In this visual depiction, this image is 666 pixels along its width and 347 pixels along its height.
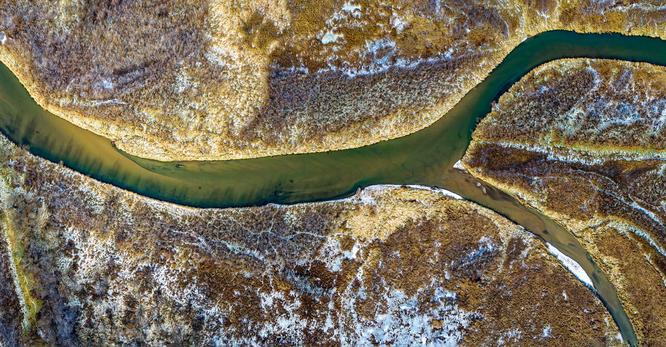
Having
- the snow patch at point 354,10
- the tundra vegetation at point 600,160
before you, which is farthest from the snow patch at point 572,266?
the snow patch at point 354,10

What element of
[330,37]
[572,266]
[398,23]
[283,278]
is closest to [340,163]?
[330,37]

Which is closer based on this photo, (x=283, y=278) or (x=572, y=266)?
(x=283, y=278)

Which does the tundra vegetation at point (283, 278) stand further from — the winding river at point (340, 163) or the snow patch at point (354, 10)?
the snow patch at point (354, 10)

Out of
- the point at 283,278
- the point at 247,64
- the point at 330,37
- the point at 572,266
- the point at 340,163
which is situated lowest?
the point at 283,278

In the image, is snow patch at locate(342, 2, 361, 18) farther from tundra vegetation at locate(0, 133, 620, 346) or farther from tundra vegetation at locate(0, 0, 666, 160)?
tundra vegetation at locate(0, 133, 620, 346)

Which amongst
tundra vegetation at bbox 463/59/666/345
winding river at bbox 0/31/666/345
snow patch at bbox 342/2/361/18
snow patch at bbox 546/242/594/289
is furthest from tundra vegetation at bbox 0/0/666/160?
snow patch at bbox 546/242/594/289

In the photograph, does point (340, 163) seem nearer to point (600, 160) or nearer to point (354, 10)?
point (354, 10)

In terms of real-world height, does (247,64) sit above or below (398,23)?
below
